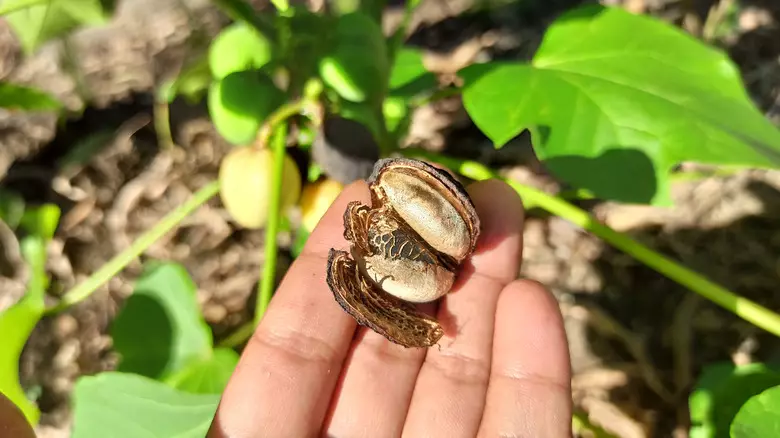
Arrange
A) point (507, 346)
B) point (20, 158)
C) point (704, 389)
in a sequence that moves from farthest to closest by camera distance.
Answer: point (20, 158), point (704, 389), point (507, 346)

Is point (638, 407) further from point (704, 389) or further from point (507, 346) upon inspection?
point (507, 346)

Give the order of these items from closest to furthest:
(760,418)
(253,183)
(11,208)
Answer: (760,418) → (253,183) → (11,208)

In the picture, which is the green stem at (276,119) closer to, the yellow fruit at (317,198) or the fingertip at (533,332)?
the yellow fruit at (317,198)

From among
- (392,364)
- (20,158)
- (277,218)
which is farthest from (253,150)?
(20,158)

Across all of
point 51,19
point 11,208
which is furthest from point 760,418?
point 11,208

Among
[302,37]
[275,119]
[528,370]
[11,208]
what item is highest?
[302,37]

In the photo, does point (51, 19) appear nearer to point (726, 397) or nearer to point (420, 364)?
point (420, 364)
